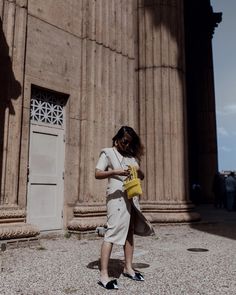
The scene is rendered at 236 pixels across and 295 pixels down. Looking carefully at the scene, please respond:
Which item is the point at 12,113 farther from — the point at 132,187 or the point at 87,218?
the point at 132,187

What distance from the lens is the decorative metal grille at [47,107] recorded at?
7.35 m

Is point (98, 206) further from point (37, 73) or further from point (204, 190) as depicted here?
point (204, 190)

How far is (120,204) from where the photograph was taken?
3855 millimetres

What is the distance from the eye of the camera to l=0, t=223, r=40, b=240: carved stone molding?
5.86 metres

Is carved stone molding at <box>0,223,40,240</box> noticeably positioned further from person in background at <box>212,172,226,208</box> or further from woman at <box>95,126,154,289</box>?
person in background at <box>212,172,226,208</box>

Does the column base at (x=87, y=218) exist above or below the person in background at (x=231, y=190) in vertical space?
below

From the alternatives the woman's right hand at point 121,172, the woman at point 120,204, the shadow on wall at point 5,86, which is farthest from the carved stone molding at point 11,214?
the woman's right hand at point 121,172

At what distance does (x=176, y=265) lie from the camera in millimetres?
4793

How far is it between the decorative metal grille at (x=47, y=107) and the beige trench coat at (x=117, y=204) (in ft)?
12.2

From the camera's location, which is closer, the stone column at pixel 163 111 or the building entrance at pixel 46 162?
the building entrance at pixel 46 162

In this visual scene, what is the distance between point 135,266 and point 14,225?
95.8 inches

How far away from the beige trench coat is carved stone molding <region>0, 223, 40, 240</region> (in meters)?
2.71

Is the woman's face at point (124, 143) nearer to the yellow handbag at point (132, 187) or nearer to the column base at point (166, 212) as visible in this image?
the yellow handbag at point (132, 187)

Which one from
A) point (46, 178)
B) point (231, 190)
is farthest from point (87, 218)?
point (231, 190)
